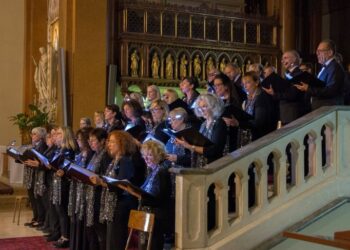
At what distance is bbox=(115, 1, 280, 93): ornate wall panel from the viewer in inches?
448

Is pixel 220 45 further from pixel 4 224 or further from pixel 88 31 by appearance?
pixel 4 224

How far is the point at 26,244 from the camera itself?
716 centimetres

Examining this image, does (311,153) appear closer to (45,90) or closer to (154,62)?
(154,62)

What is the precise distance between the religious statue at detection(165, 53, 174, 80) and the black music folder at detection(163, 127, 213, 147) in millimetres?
6423

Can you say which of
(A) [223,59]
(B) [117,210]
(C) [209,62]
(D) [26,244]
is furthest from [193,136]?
(A) [223,59]

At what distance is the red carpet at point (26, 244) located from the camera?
698 cm

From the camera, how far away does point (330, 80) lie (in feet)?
18.6

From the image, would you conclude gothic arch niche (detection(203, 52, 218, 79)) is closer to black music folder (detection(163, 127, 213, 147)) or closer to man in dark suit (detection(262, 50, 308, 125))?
man in dark suit (detection(262, 50, 308, 125))

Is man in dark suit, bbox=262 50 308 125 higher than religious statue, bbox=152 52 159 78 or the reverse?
the reverse

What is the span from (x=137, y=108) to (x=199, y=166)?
56.7 inches

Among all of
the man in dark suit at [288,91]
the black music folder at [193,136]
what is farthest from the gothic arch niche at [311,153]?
the black music folder at [193,136]

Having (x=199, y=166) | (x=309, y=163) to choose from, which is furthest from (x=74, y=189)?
(x=309, y=163)

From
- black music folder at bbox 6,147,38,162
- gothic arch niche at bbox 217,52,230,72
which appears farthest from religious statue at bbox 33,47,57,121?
black music folder at bbox 6,147,38,162

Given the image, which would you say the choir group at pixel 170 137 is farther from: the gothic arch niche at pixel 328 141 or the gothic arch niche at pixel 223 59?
the gothic arch niche at pixel 223 59
